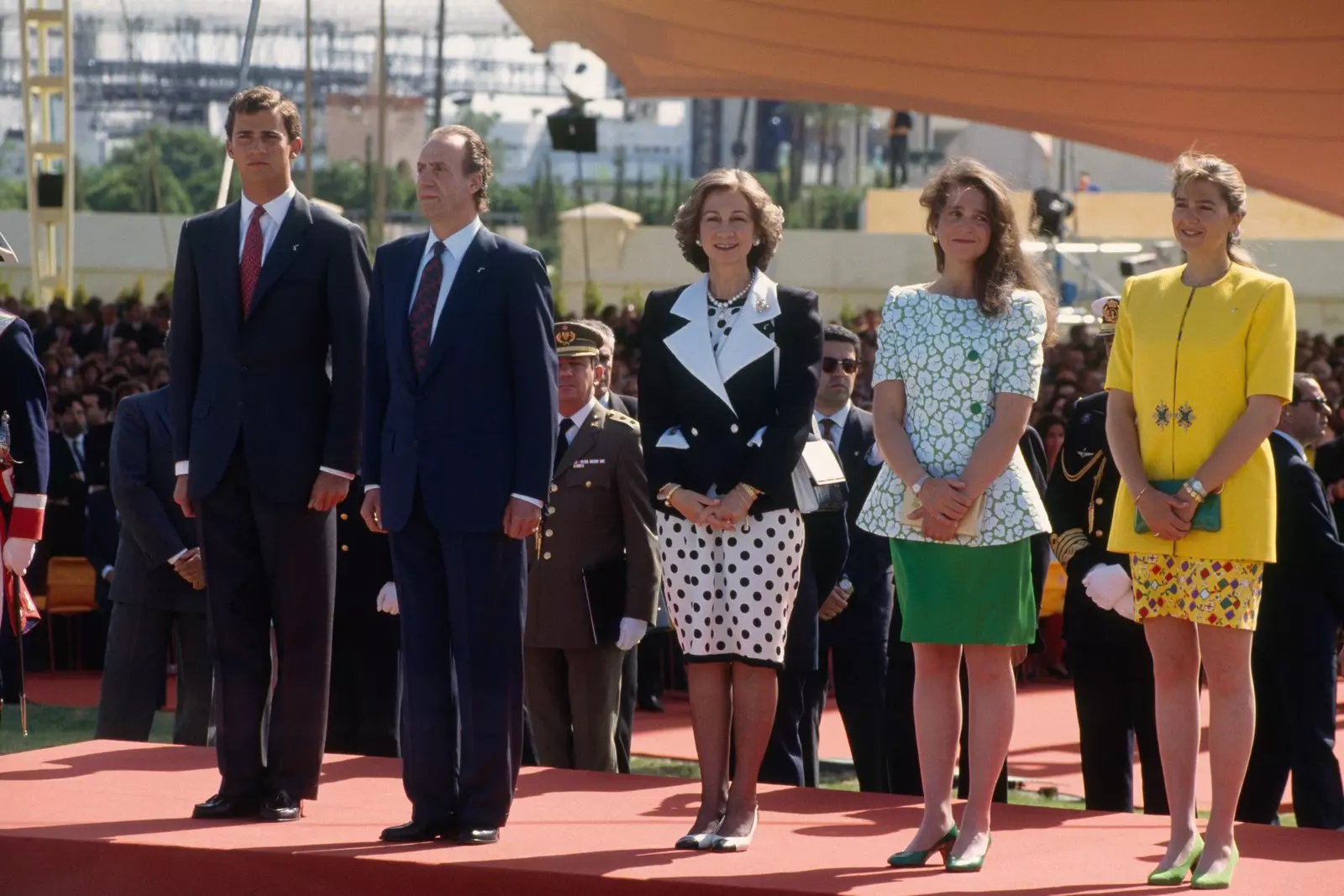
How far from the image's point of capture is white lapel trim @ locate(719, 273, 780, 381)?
16.4ft

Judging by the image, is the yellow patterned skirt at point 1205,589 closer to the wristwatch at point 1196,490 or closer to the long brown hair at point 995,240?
the wristwatch at point 1196,490

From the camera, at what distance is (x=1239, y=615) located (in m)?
4.55

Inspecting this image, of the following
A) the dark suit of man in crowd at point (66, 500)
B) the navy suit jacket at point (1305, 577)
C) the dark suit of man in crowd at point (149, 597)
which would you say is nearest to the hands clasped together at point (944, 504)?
the navy suit jacket at point (1305, 577)

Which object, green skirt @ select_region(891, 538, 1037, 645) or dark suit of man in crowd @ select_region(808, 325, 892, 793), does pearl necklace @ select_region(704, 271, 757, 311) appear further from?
dark suit of man in crowd @ select_region(808, 325, 892, 793)

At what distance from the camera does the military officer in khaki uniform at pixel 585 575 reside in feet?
21.9

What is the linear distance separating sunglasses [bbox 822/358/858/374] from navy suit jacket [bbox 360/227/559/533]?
223 centimetres

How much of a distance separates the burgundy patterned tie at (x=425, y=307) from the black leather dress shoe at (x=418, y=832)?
45.0 inches

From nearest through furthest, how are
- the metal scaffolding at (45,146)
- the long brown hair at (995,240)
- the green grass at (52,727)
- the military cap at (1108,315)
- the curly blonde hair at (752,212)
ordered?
the long brown hair at (995,240)
the curly blonde hair at (752,212)
the military cap at (1108,315)
the green grass at (52,727)
the metal scaffolding at (45,146)

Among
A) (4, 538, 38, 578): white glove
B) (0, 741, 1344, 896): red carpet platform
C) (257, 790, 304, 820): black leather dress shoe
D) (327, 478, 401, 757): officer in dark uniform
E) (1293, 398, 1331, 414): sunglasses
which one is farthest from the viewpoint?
(1293, 398, 1331, 414): sunglasses

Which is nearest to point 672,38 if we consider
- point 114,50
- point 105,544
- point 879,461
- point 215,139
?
point 105,544

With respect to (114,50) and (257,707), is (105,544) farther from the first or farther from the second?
(114,50)

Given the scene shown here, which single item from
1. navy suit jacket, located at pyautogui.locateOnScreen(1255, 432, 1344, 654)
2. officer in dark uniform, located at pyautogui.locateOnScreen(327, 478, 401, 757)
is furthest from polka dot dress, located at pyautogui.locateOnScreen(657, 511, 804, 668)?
officer in dark uniform, located at pyautogui.locateOnScreen(327, 478, 401, 757)

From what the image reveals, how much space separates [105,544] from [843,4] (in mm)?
5175

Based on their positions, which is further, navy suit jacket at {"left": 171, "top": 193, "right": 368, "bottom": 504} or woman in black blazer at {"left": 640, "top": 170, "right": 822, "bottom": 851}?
navy suit jacket at {"left": 171, "top": 193, "right": 368, "bottom": 504}
